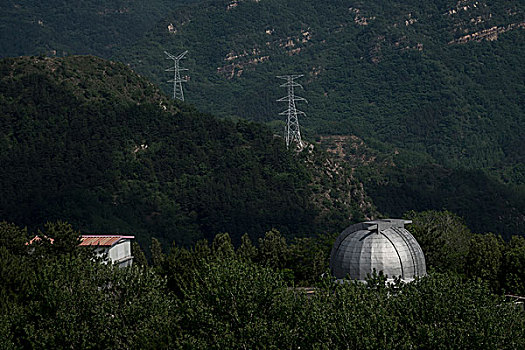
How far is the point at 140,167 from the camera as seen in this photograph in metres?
156

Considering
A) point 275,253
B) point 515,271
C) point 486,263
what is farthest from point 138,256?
point 515,271

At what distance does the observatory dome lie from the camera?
6931cm

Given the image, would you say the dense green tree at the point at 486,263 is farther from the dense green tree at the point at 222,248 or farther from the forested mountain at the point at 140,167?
the forested mountain at the point at 140,167

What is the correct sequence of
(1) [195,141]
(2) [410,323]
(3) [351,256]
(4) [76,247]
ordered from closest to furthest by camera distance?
(2) [410,323], (3) [351,256], (4) [76,247], (1) [195,141]

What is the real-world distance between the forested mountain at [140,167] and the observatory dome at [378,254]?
62.3 metres

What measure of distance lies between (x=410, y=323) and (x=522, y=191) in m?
142

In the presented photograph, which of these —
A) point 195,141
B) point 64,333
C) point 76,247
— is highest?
point 195,141

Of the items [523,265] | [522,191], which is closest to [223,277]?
[523,265]

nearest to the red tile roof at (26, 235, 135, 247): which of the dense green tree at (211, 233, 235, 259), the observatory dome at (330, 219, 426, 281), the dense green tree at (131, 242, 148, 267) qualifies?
the dense green tree at (131, 242, 148, 267)

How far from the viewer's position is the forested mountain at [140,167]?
139875mm

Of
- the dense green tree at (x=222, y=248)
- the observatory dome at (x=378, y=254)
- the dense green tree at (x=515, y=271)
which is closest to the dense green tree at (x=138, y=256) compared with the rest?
the dense green tree at (x=222, y=248)

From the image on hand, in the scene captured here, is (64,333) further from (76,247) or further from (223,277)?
(76,247)

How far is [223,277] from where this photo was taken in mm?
61500

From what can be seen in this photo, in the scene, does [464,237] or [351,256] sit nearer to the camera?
[351,256]
